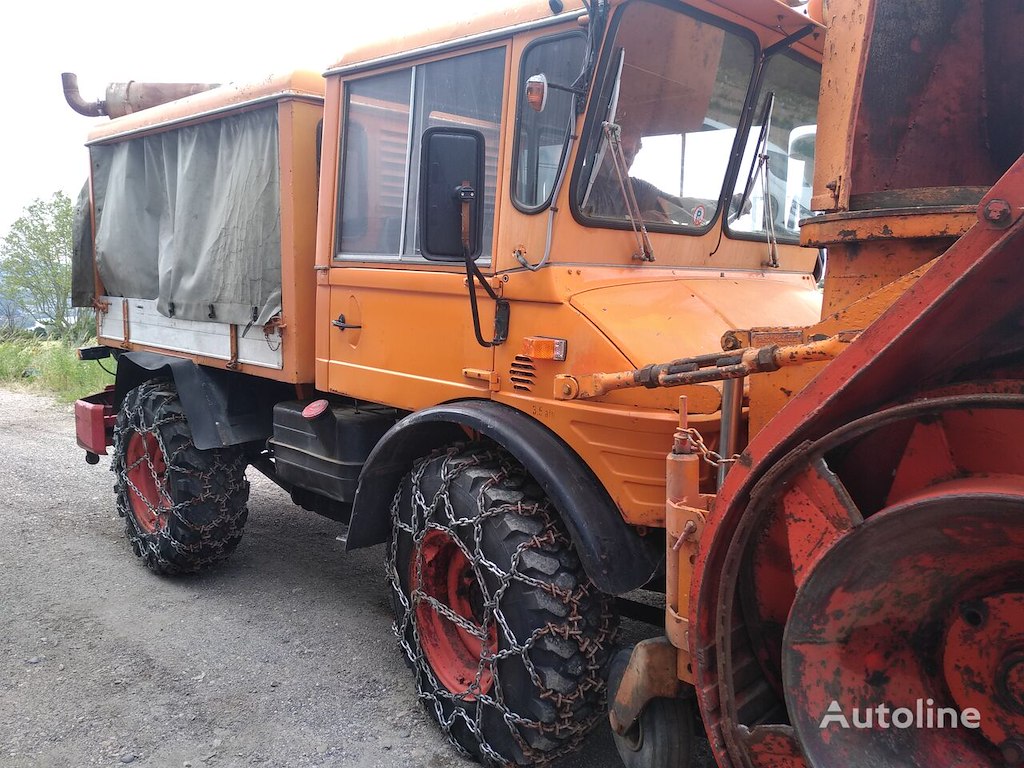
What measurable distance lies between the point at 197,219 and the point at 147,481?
1682 mm

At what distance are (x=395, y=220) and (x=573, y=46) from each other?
1.06 meters

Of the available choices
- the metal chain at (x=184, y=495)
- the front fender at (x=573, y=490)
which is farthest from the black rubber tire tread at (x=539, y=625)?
the metal chain at (x=184, y=495)

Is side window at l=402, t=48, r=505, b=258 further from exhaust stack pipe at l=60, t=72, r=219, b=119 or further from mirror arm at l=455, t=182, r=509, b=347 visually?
exhaust stack pipe at l=60, t=72, r=219, b=119

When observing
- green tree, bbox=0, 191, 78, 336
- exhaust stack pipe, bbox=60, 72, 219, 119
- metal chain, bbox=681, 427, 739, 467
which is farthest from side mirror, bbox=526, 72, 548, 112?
green tree, bbox=0, 191, 78, 336

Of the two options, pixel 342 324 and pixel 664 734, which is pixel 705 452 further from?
pixel 342 324

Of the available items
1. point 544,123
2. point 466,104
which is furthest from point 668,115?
point 466,104

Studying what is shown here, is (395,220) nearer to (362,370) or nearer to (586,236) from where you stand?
(362,370)

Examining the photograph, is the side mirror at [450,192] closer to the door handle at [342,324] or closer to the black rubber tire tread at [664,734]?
the door handle at [342,324]

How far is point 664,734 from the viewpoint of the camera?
241 cm

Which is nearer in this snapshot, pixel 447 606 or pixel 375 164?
pixel 447 606

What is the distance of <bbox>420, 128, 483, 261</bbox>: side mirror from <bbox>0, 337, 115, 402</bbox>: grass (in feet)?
31.0

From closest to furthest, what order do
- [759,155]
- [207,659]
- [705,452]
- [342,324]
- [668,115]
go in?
[705,452], [668,115], [759,155], [342,324], [207,659]

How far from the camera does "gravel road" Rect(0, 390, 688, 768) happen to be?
10.3 feet

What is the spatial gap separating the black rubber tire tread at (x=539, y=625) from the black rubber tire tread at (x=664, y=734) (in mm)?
202
